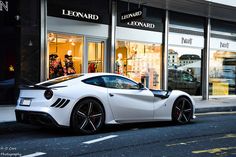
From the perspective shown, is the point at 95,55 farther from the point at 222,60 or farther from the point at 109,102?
A: the point at 222,60

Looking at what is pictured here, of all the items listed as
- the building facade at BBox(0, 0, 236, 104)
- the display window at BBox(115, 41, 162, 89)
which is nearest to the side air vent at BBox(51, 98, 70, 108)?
the building facade at BBox(0, 0, 236, 104)

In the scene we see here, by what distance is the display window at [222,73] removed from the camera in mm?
20375

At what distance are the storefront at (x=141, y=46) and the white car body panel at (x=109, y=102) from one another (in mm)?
7003

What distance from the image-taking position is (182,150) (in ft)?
21.7

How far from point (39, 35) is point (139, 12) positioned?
3.92 m

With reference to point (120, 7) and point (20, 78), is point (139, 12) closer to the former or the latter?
point (120, 7)

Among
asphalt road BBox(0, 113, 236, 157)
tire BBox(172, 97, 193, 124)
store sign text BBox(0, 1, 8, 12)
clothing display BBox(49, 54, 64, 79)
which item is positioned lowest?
asphalt road BBox(0, 113, 236, 157)

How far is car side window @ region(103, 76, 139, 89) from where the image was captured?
8.80 m

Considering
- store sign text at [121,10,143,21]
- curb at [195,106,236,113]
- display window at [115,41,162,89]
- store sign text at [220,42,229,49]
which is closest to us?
curb at [195,106,236,113]

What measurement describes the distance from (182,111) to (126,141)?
2.98 m

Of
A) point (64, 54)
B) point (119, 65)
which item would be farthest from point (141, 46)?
point (64, 54)

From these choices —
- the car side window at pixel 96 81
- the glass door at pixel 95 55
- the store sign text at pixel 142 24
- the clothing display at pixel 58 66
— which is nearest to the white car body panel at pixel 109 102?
the car side window at pixel 96 81

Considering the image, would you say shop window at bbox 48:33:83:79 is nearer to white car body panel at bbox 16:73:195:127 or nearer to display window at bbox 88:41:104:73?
display window at bbox 88:41:104:73

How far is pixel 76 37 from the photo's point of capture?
585 inches
